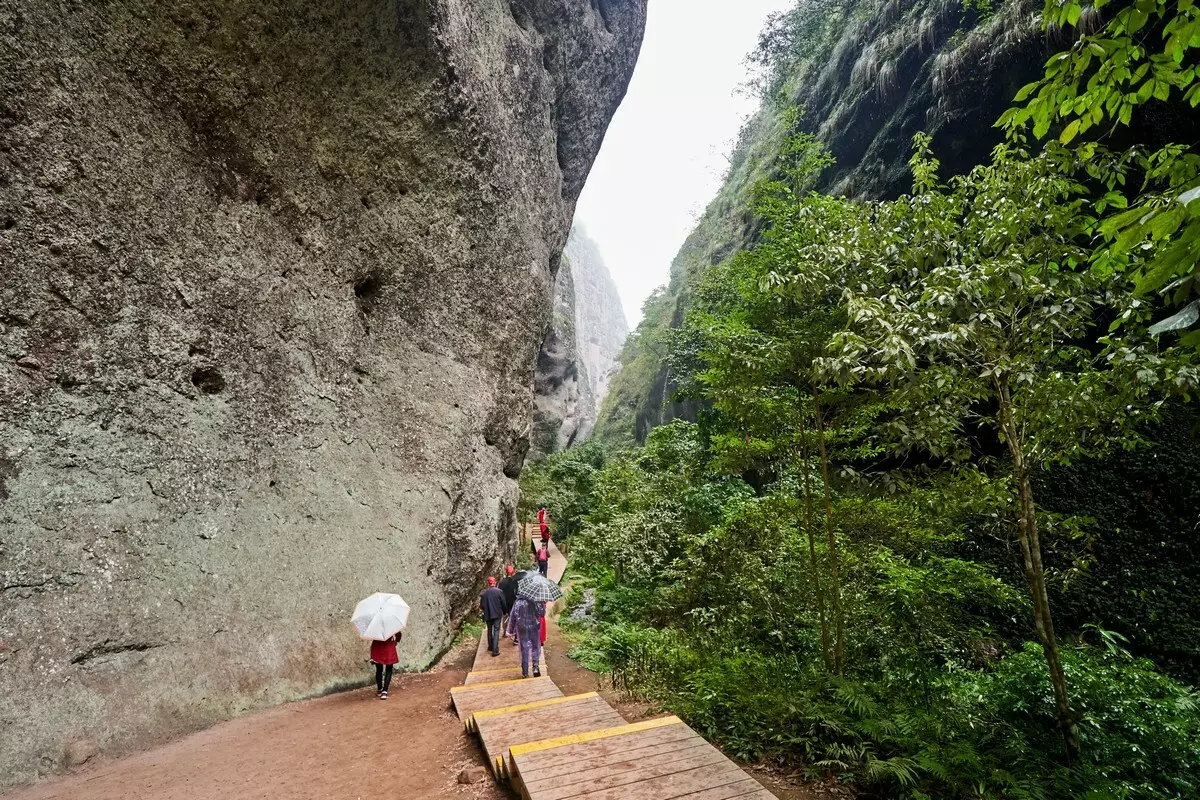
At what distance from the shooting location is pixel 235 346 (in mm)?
8156

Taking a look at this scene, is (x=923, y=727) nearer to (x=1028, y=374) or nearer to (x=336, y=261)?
(x=1028, y=374)

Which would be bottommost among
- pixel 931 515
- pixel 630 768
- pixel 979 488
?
pixel 630 768

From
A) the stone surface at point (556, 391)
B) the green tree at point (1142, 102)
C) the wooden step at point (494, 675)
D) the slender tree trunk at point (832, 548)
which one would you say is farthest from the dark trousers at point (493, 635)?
the stone surface at point (556, 391)

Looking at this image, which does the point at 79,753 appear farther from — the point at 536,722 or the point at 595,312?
the point at 595,312

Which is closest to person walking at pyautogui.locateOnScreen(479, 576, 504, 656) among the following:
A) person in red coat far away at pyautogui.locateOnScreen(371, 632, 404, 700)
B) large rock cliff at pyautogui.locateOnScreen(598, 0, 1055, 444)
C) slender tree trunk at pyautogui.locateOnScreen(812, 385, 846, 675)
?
person in red coat far away at pyautogui.locateOnScreen(371, 632, 404, 700)

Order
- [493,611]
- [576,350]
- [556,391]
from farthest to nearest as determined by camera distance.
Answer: [576,350] < [556,391] < [493,611]

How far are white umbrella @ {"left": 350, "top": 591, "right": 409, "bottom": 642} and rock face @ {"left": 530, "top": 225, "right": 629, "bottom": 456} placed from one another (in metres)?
16.5

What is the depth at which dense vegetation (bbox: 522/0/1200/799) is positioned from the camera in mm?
3998

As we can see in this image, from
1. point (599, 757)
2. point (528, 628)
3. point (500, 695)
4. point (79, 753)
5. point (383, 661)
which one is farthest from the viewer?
point (383, 661)

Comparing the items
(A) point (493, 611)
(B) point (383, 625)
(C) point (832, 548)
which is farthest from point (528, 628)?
(C) point (832, 548)

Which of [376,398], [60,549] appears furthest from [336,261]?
[60,549]

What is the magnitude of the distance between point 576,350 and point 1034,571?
35751 mm

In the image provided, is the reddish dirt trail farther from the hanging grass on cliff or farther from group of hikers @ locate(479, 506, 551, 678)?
the hanging grass on cliff

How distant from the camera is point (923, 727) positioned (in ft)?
16.1
